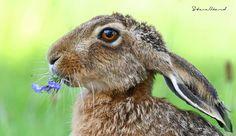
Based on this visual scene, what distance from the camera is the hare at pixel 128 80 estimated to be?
8188mm

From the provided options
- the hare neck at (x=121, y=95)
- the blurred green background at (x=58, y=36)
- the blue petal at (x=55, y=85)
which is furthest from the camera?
the blurred green background at (x=58, y=36)

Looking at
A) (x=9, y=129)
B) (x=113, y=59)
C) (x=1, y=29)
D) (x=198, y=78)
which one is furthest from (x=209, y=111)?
(x=1, y=29)

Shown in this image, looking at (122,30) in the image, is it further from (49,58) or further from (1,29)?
(1,29)

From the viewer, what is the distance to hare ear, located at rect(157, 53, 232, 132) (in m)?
8.21

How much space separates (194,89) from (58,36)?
4.47 meters

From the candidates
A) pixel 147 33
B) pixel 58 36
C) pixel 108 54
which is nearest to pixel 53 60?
pixel 108 54

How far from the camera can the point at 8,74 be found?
11688 mm

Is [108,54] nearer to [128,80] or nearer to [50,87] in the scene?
[128,80]

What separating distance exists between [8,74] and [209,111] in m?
3.92

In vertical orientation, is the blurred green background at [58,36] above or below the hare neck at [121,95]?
above

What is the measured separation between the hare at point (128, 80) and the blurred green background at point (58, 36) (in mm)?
562

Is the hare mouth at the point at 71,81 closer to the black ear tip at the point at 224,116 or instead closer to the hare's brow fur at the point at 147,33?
the hare's brow fur at the point at 147,33

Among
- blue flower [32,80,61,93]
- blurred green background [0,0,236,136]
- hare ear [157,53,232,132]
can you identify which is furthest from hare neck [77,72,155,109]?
blurred green background [0,0,236,136]

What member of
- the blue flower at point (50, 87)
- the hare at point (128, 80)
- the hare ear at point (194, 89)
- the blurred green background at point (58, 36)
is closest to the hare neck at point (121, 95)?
the hare at point (128, 80)
